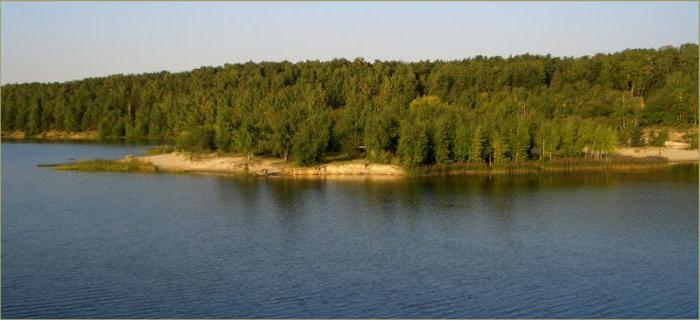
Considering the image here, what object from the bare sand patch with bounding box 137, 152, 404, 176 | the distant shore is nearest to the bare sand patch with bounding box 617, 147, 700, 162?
the bare sand patch with bounding box 137, 152, 404, 176

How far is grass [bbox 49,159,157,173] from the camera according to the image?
58.2 metres

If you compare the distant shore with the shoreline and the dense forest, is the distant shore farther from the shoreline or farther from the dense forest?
the shoreline

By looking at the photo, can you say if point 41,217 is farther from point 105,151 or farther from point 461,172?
point 105,151

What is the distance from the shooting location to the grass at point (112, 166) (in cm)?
5816

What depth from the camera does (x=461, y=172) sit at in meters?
54.8


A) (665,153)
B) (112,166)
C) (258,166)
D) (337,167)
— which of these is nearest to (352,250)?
(337,167)

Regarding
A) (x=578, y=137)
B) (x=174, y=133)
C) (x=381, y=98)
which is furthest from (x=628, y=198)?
(x=174, y=133)

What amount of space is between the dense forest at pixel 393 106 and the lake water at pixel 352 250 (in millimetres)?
7972

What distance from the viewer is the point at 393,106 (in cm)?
6938

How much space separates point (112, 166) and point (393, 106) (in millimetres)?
26027

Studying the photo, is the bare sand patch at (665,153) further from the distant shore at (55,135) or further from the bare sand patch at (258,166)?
the distant shore at (55,135)

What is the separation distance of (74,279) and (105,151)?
55.3 metres

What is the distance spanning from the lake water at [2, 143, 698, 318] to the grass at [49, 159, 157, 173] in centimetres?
927

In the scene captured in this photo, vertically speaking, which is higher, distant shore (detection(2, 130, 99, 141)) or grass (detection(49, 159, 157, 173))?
distant shore (detection(2, 130, 99, 141))
